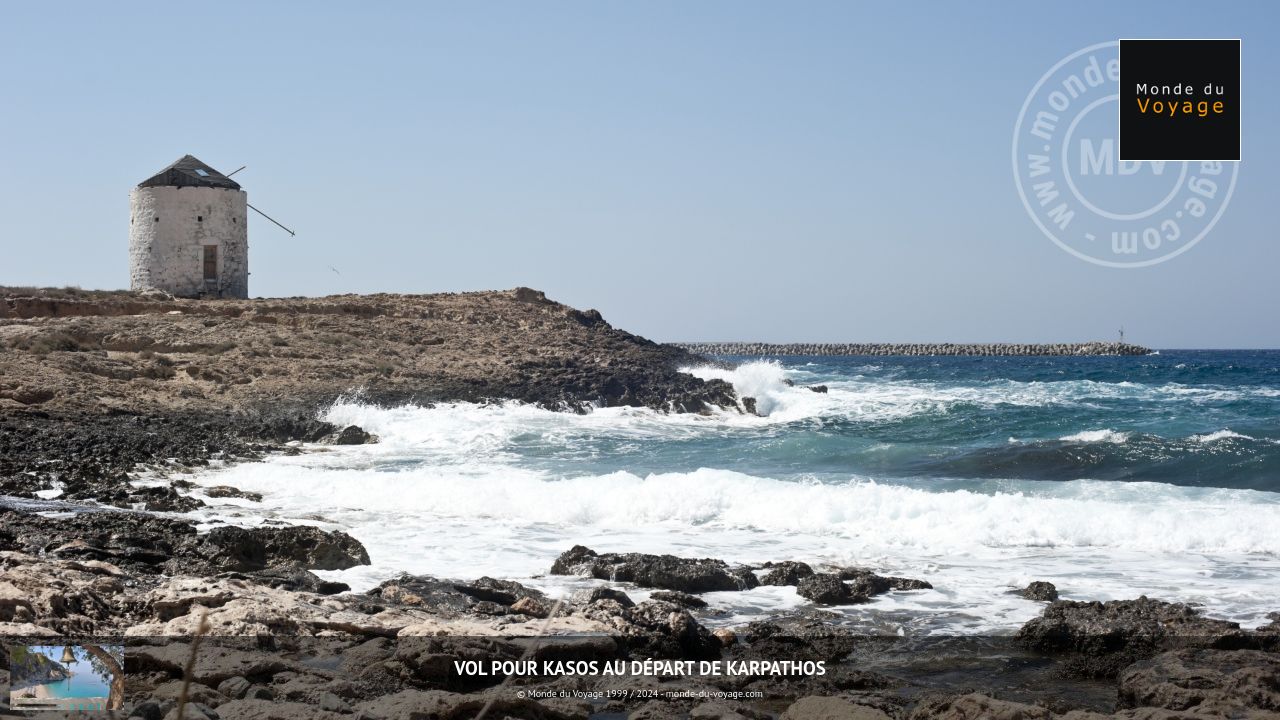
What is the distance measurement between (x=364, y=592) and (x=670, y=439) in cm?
1299

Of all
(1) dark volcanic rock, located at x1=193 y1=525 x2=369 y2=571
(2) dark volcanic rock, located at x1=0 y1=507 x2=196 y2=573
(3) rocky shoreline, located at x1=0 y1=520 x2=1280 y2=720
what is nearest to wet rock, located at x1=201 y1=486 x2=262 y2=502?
(2) dark volcanic rock, located at x1=0 y1=507 x2=196 y2=573

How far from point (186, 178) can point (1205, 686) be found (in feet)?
95.3

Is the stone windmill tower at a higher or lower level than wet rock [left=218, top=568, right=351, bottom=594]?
higher

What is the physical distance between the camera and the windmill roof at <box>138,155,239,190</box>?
29828mm

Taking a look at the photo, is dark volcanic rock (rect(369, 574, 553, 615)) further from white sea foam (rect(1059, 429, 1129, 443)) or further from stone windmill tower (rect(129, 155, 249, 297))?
stone windmill tower (rect(129, 155, 249, 297))

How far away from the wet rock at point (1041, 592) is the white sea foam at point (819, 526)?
0.43 ft

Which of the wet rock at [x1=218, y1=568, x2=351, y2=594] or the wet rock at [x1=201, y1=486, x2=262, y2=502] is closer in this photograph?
the wet rock at [x1=218, y1=568, x2=351, y2=594]

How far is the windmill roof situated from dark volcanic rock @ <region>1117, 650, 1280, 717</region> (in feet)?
93.2

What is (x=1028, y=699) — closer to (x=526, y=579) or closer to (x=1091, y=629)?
(x=1091, y=629)

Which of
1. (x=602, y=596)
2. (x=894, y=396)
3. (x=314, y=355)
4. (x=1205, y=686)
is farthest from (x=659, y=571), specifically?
(x=894, y=396)

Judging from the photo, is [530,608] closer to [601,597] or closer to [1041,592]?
[601,597]

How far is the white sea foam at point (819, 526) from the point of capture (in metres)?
8.58

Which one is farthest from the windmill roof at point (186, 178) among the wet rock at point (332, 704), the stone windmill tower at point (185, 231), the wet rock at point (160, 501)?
the wet rock at point (332, 704)

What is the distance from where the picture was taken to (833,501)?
11.8 m
